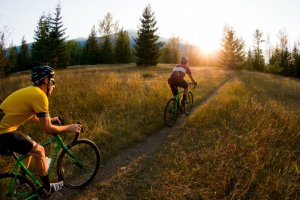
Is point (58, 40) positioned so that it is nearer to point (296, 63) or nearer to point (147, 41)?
point (147, 41)

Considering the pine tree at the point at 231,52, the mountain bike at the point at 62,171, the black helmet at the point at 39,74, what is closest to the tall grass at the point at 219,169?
the mountain bike at the point at 62,171

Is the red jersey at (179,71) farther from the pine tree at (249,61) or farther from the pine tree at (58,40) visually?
the pine tree at (249,61)

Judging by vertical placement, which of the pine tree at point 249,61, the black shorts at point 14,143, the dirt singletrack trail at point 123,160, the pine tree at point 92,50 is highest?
the pine tree at point 92,50

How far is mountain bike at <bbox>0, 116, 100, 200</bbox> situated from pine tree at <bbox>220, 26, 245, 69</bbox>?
54230 millimetres

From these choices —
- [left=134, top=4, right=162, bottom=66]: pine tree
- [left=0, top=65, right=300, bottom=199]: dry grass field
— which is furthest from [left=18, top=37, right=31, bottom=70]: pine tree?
[left=0, top=65, right=300, bottom=199]: dry grass field

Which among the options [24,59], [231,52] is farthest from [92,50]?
[231,52]

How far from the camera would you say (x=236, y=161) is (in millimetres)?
6234

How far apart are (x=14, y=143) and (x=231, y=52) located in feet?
189

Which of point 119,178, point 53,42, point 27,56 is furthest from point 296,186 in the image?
point 27,56

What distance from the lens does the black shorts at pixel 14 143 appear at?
165 inches

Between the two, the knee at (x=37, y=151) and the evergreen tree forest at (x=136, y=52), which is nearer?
the knee at (x=37, y=151)

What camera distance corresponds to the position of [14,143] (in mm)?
4246

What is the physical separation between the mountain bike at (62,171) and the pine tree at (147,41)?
4044cm

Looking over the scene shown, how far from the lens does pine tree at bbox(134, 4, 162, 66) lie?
149 feet
